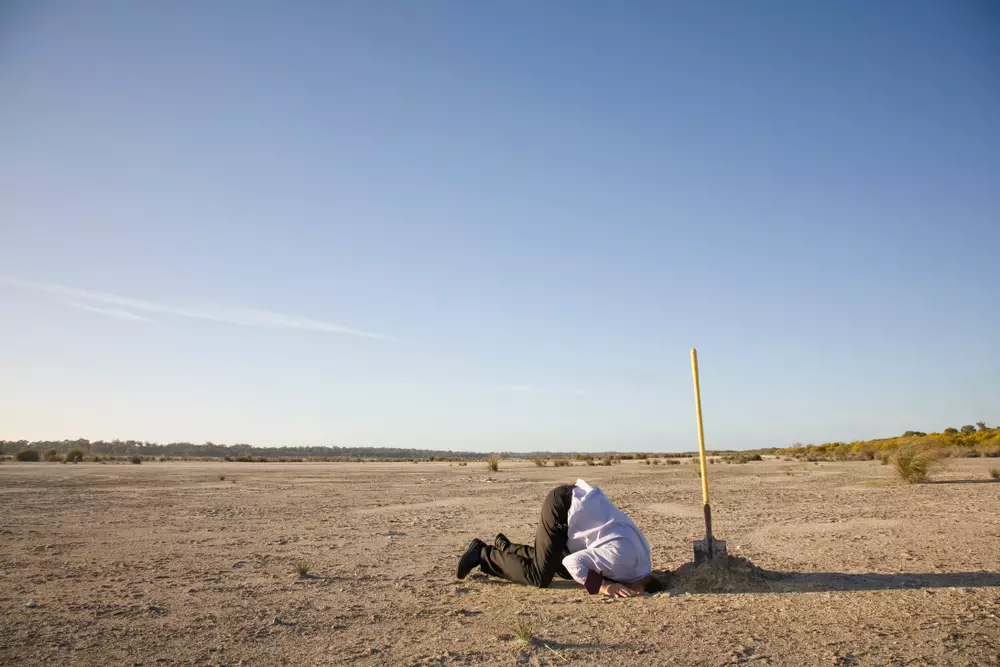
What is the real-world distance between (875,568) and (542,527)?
3781 millimetres

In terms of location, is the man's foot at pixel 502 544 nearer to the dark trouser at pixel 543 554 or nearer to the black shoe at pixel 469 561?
the dark trouser at pixel 543 554

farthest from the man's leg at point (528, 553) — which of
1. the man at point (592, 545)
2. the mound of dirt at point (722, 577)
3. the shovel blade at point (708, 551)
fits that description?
the shovel blade at point (708, 551)

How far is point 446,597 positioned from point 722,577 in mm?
2707

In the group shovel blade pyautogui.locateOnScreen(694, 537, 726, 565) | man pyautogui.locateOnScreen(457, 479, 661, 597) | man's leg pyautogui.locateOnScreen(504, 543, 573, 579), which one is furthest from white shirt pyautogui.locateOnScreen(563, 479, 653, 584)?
shovel blade pyautogui.locateOnScreen(694, 537, 726, 565)

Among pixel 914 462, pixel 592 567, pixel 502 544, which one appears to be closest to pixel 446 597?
pixel 502 544

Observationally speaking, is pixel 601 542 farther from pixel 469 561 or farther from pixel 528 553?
pixel 469 561

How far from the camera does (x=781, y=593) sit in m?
5.77

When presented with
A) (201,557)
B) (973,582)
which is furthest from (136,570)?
(973,582)

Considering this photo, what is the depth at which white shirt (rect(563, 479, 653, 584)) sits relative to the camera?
19.3ft

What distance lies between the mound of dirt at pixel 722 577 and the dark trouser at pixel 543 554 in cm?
120

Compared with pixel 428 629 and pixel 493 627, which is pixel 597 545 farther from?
pixel 428 629

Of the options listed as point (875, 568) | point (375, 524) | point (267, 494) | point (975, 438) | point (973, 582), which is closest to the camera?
point (973, 582)

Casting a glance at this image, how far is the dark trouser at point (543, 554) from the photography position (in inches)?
238

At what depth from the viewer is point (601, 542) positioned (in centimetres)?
593
